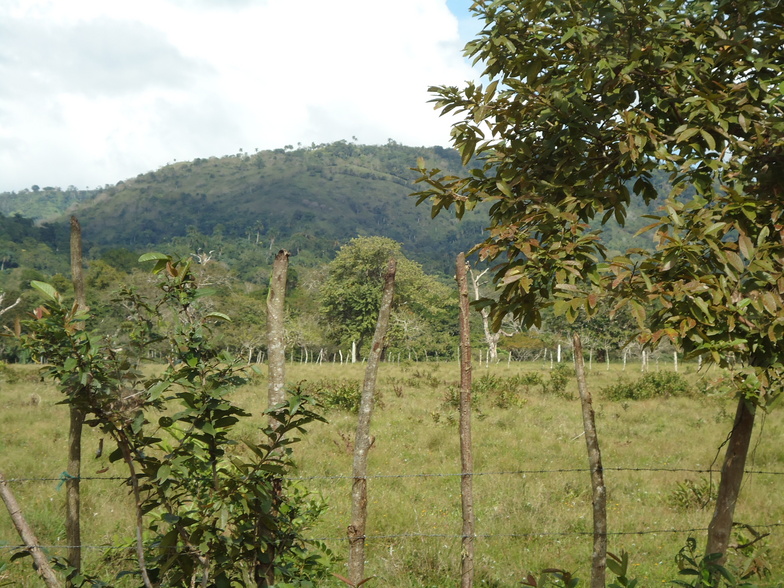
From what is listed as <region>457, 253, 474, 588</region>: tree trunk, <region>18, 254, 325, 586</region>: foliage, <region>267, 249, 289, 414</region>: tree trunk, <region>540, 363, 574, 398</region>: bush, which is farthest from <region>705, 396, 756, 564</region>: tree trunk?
<region>540, 363, 574, 398</region>: bush

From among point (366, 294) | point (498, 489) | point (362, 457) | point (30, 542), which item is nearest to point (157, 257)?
point (30, 542)

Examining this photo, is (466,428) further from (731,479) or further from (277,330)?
(277,330)

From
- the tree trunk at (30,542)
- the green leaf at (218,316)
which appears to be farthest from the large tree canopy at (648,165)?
the tree trunk at (30,542)

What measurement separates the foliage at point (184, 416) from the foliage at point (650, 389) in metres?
18.6

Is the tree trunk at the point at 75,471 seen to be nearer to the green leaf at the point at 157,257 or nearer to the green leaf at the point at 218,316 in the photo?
the green leaf at the point at 157,257

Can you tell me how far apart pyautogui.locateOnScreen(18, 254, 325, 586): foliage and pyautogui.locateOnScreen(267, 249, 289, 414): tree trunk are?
0.27m

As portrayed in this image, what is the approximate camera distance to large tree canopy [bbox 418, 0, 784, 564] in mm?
2836

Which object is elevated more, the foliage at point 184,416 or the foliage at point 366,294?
the foliage at point 366,294

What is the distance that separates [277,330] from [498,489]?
7.07m

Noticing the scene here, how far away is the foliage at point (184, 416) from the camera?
2693mm

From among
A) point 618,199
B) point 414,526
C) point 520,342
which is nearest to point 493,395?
point 414,526

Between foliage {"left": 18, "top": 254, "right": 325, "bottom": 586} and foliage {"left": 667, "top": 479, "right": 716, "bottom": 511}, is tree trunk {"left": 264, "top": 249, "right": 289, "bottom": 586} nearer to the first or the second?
foliage {"left": 18, "top": 254, "right": 325, "bottom": 586}

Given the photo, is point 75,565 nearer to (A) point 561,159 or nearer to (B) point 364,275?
(A) point 561,159

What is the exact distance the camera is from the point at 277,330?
3254 millimetres
